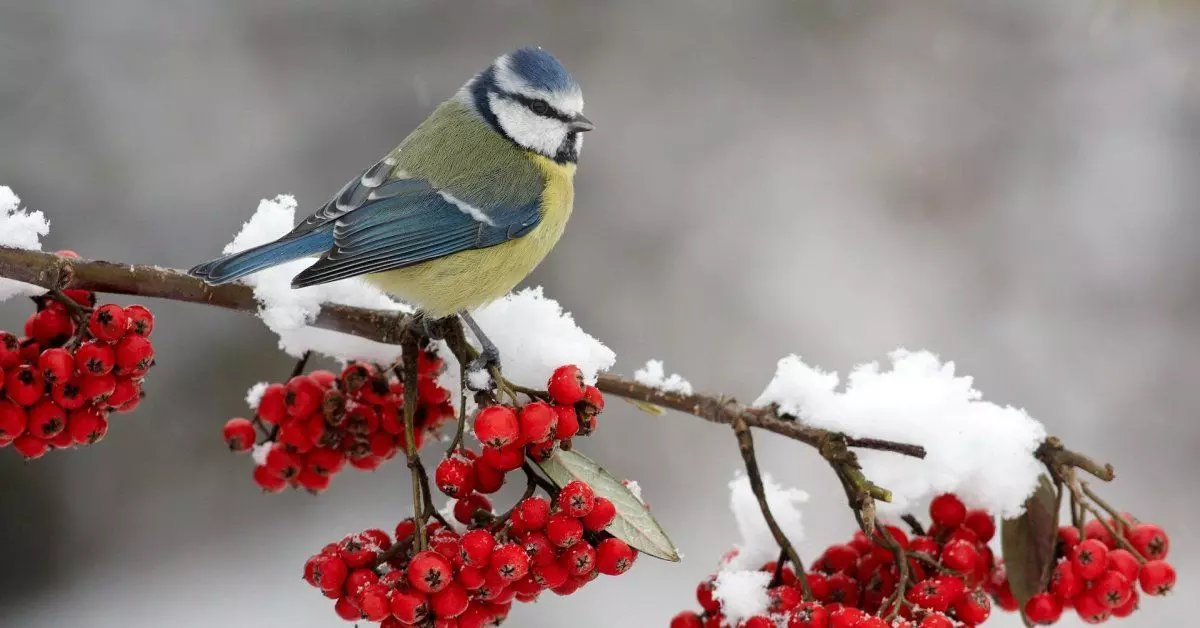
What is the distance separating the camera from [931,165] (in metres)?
4.64

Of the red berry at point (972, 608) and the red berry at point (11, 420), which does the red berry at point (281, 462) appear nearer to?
the red berry at point (11, 420)

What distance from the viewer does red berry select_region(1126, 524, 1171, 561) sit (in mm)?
1543

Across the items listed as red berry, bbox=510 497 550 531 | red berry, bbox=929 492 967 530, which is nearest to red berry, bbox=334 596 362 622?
red berry, bbox=510 497 550 531

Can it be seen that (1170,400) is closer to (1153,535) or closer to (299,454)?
(1153,535)

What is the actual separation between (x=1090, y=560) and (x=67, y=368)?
1483 mm

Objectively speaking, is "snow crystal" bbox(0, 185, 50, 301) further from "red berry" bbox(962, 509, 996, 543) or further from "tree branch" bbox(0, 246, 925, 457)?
"red berry" bbox(962, 509, 996, 543)

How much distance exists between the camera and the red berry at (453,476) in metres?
1.24

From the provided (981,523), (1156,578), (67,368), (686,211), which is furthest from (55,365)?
(686,211)

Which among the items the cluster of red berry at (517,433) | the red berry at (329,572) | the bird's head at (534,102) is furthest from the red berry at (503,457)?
the bird's head at (534,102)

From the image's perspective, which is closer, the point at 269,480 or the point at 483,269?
the point at 269,480

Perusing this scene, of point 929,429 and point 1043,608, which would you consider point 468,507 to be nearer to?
point 929,429

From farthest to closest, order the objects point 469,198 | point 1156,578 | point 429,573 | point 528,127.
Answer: point 528,127 < point 469,198 < point 1156,578 < point 429,573

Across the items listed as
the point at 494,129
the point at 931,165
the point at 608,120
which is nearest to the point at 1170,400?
the point at 931,165

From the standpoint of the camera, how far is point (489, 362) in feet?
4.46
